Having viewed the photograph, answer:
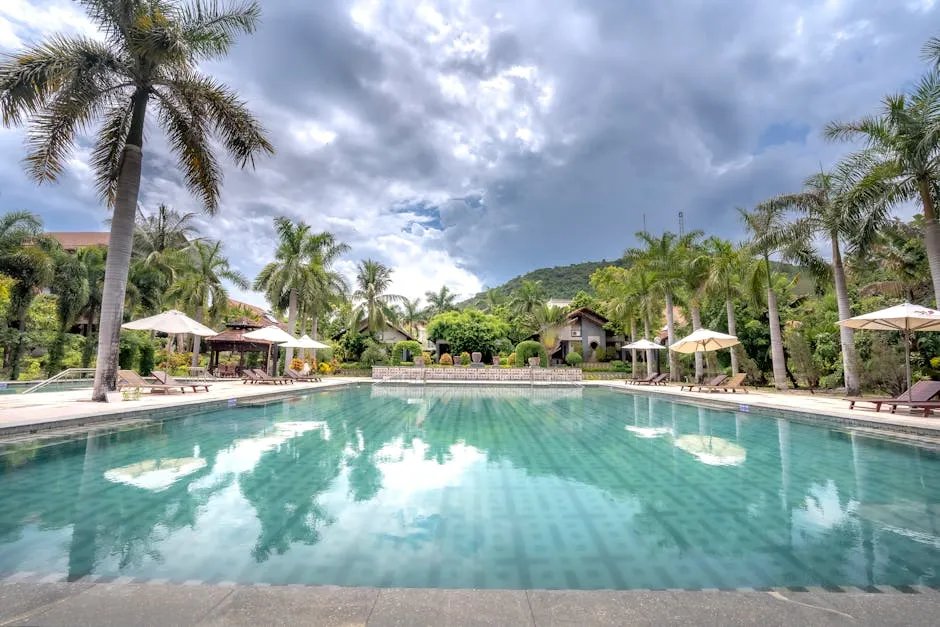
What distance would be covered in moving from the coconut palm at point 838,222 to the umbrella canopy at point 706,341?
11.8ft

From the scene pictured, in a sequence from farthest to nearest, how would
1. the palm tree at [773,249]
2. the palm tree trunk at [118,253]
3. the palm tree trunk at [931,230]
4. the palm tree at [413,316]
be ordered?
the palm tree at [413,316], the palm tree at [773,249], the palm tree trunk at [931,230], the palm tree trunk at [118,253]

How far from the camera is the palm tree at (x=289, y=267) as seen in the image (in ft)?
84.5

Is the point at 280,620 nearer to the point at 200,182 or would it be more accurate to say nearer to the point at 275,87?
the point at 200,182

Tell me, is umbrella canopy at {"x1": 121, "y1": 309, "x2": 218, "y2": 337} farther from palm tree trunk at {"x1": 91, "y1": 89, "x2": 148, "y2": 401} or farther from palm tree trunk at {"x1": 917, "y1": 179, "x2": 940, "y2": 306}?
palm tree trunk at {"x1": 917, "y1": 179, "x2": 940, "y2": 306}

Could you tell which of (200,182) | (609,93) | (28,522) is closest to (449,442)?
(28,522)

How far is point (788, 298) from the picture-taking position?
26.5m

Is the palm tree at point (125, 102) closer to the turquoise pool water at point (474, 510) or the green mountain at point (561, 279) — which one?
the turquoise pool water at point (474, 510)

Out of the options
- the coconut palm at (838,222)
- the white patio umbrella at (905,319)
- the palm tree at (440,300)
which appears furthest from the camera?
the palm tree at (440,300)

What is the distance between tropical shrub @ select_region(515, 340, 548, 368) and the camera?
107 ft

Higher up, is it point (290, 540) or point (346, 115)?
point (346, 115)

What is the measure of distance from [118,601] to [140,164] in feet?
41.5

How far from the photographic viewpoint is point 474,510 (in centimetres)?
475

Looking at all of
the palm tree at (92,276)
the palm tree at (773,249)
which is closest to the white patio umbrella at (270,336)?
the palm tree at (92,276)

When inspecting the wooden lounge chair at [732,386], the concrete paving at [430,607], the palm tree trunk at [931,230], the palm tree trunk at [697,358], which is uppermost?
the palm tree trunk at [931,230]
